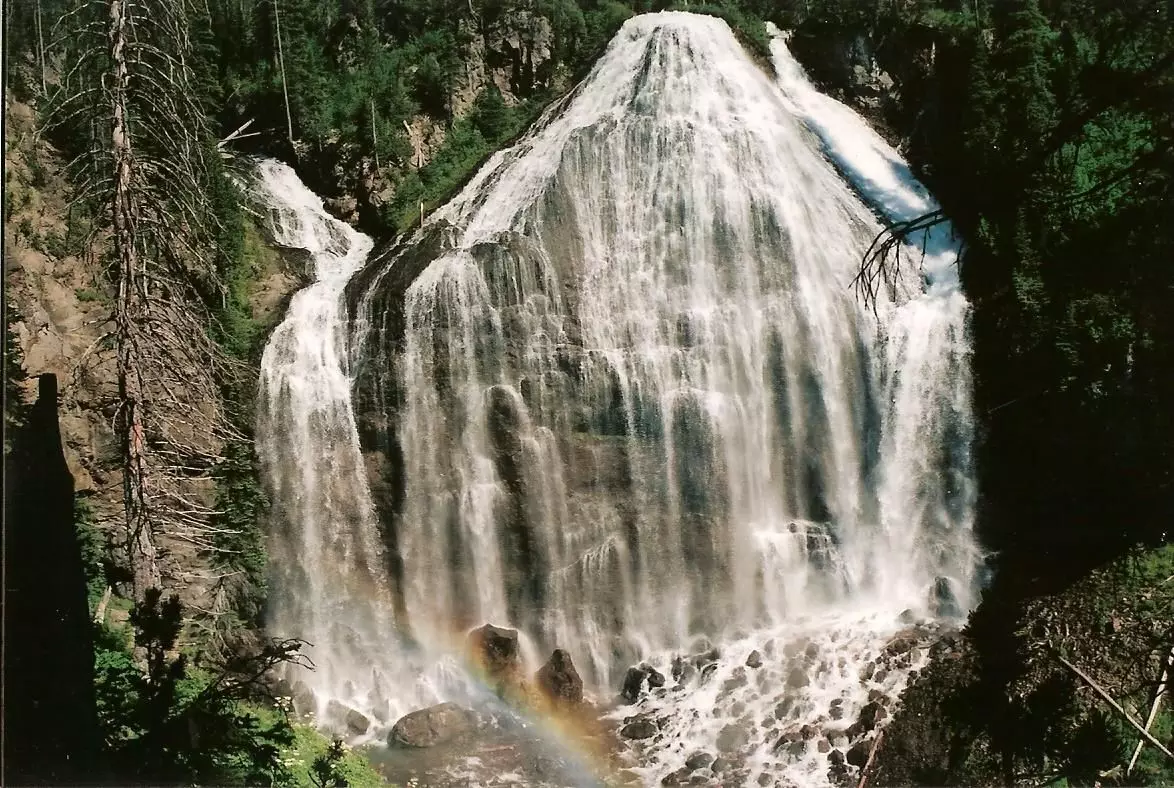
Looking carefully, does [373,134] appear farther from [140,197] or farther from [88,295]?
[140,197]

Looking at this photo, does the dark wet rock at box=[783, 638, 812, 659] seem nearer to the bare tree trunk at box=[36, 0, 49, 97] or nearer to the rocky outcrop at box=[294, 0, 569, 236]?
the rocky outcrop at box=[294, 0, 569, 236]

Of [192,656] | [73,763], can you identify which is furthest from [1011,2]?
[73,763]

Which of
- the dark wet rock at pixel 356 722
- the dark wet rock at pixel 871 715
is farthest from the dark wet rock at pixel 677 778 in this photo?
the dark wet rock at pixel 356 722

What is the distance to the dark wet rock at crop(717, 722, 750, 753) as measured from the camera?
578 cm

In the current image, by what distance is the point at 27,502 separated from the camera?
543 centimetres

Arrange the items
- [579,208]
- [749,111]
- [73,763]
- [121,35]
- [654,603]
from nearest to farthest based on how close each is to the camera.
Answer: [121,35]
[73,763]
[654,603]
[579,208]
[749,111]

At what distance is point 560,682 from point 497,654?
456 millimetres

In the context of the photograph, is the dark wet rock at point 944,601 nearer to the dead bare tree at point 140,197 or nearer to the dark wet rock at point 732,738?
the dark wet rock at point 732,738

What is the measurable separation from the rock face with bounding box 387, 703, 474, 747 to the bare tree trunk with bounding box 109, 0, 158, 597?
204cm

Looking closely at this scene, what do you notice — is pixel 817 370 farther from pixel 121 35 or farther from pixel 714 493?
pixel 121 35

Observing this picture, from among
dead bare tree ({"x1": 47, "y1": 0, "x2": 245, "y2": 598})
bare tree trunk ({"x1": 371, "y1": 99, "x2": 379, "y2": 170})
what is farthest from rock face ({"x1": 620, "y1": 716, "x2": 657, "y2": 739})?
bare tree trunk ({"x1": 371, "y1": 99, "x2": 379, "y2": 170})

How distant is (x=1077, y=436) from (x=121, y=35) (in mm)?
5850

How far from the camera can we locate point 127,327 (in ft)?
14.2

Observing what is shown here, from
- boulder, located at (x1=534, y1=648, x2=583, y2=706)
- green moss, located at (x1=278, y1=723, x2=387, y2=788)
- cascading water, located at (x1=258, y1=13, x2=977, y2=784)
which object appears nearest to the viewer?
green moss, located at (x1=278, y1=723, x2=387, y2=788)
